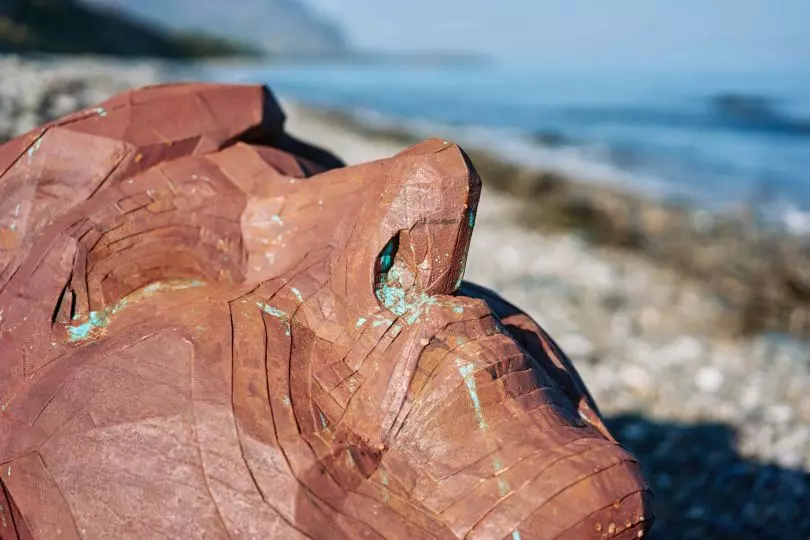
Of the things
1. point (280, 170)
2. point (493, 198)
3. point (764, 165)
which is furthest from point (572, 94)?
point (280, 170)

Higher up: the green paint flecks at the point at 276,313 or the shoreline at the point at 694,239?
the green paint flecks at the point at 276,313

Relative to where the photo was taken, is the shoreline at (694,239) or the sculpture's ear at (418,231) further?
the shoreline at (694,239)

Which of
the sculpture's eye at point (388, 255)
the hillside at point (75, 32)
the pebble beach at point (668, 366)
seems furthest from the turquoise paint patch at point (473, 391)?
the hillside at point (75, 32)

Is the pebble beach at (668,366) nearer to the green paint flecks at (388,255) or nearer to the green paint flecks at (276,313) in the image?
the green paint flecks at (388,255)

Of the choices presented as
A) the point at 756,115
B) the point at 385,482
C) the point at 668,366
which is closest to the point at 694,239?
the point at 668,366

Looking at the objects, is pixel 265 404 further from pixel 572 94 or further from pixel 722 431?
pixel 572 94

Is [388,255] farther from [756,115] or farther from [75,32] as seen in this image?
[75,32]

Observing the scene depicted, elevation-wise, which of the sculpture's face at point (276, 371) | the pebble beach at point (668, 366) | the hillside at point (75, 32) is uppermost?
the hillside at point (75, 32)

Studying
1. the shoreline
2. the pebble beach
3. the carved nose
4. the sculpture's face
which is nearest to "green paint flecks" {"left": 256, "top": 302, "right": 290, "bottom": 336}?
the sculpture's face
